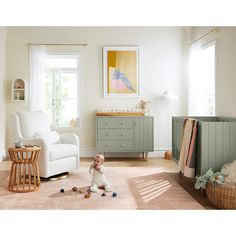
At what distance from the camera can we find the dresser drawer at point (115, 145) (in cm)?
592

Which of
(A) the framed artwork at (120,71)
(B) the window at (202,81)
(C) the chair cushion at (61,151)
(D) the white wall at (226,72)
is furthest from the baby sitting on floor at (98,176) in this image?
(A) the framed artwork at (120,71)

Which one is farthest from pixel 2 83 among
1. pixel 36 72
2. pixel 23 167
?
pixel 23 167

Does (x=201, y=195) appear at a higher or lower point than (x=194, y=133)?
lower

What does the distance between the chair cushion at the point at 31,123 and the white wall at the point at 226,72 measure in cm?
261

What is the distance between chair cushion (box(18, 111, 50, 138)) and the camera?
4.60m

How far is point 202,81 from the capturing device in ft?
19.1

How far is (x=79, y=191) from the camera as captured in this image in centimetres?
376

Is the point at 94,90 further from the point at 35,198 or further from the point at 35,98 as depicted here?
the point at 35,198

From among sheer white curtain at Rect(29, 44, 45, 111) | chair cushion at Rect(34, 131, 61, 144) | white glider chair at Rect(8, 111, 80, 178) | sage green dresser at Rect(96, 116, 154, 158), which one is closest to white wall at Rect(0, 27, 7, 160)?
sheer white curtain at Rect(29, 44, 45, 111)

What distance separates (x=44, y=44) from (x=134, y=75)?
1.84 meters

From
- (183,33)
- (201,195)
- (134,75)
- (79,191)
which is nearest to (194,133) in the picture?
(201,195)

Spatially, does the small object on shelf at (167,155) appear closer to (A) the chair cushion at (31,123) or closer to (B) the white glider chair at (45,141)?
(B) the white glider chair at (45,141)

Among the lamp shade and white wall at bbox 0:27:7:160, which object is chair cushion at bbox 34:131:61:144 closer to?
white wall at bbox 0:27:7:160

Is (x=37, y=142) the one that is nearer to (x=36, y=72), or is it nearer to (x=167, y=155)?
(x=36, y=72)
